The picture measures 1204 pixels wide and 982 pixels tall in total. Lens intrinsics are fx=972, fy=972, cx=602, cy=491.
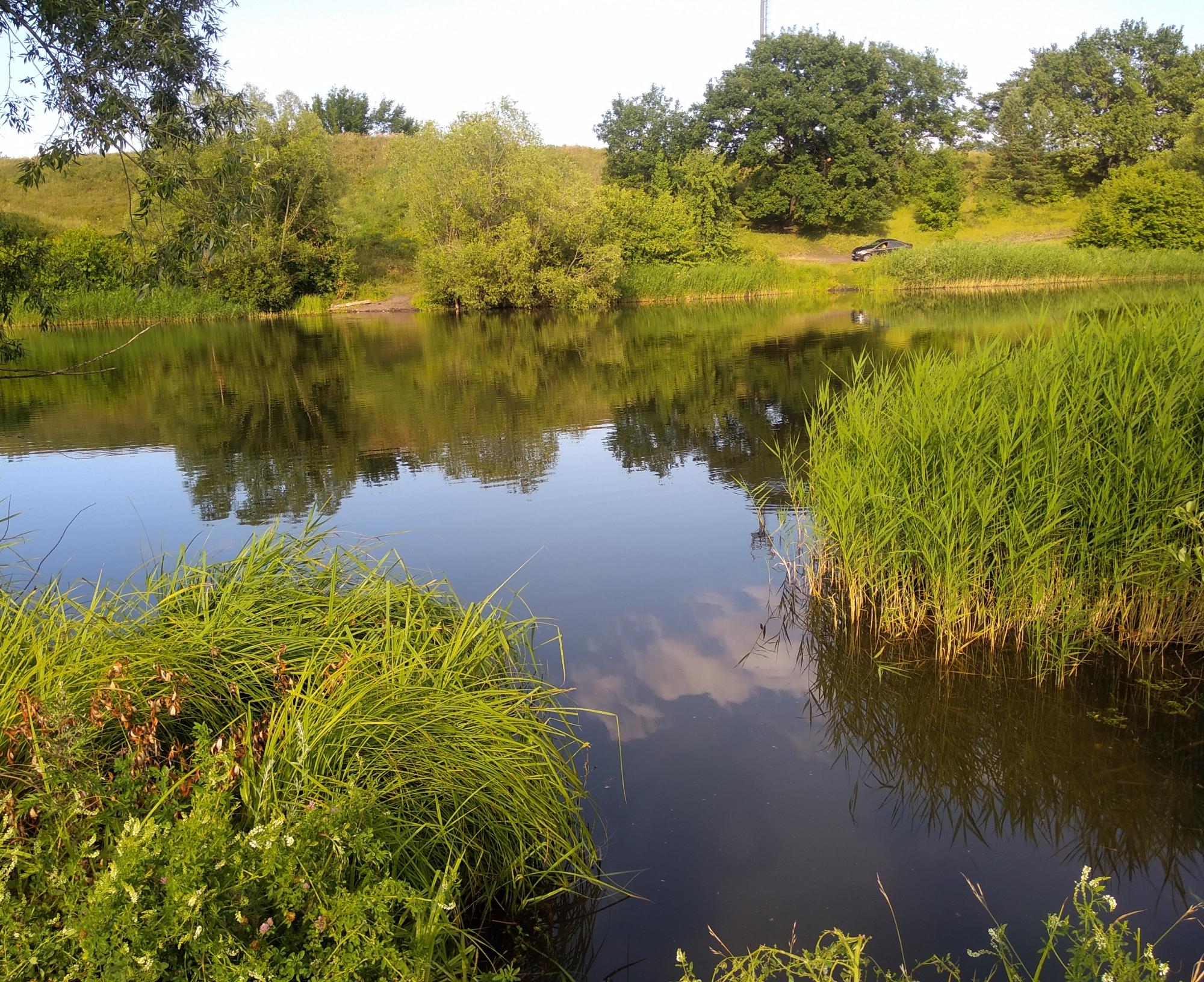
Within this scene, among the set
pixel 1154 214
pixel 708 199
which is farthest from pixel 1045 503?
pixel 708 199

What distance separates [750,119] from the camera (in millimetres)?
56781

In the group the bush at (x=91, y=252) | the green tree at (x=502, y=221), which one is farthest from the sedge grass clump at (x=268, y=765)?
the green tree at (x=502, y=221)

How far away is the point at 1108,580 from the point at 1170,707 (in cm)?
85

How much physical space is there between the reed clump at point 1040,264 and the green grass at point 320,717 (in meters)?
37.2

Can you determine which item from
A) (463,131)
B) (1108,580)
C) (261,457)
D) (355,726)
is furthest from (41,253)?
(463,131)

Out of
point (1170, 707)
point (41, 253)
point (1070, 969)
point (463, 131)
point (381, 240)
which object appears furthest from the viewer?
point (381, 240)

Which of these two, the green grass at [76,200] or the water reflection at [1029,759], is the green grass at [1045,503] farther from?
the green grass at [76,200]

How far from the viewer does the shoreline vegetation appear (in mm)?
36625

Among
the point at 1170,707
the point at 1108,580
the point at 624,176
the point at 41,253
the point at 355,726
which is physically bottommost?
the point at 1170,707

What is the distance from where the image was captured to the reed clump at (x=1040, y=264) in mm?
36906

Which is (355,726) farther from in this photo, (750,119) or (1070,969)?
(750,119)

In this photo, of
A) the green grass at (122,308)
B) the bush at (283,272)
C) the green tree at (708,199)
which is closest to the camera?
the green grass at (122,308)

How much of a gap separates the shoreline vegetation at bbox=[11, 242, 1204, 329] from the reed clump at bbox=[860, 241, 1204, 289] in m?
0.03

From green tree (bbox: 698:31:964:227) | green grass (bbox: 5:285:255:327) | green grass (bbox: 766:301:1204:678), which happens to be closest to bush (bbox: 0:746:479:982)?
green grass (bbox: 766:301:1204:678)
